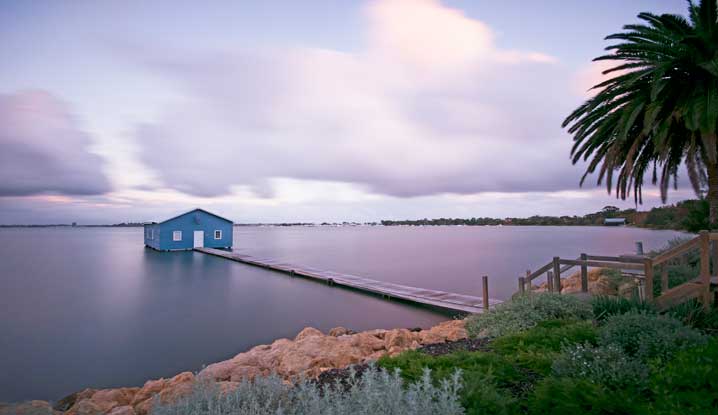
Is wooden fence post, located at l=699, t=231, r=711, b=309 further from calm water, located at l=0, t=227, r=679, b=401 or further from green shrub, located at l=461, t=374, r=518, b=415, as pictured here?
calm water, located at l=0, t=227, r=679, b=401

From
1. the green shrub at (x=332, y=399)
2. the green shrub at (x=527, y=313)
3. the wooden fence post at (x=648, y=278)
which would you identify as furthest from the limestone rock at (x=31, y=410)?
the wooden fence post at (x=648, y=278)

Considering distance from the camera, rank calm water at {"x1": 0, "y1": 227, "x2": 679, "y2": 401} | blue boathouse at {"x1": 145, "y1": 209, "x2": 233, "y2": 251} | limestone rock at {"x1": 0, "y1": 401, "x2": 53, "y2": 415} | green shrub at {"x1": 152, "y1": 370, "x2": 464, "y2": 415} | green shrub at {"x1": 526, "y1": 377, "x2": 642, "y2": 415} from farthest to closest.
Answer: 1. blue boathouse at {"x1": 145, "y1": 209, "x2": 233, "y2": 251}
2. calm water at {"x1": 0, "y1": 227, "x2": 679, "y2": 401}
3. limestone rock at {"x1": 0, "y1": 401, "x2": 53, "y2": 415}
4. green shrub at {"x1": 526, "y1": 377, "x2": 642, "y2": 415}
5. green shrub at {"x1": 152, "y1": 370, "x2": 464, "y2": 415}

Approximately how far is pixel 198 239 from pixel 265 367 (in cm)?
4311

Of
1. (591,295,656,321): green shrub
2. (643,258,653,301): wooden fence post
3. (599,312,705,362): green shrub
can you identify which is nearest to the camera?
(599,312,705,362): green shrub

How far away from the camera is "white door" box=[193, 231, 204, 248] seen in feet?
159

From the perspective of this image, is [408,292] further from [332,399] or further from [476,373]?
[332,399]

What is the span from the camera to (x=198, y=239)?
→ 48531 millimetres

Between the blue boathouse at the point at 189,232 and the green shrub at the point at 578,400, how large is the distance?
48.5 m

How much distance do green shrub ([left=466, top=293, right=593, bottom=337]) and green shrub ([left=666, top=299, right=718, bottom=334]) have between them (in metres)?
1.38

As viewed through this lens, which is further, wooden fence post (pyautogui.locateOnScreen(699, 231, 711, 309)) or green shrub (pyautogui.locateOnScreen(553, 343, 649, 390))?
wooden fence post (pyautogui.locateOnScreen(699, 231, 711, 309))

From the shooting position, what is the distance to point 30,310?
21141mm

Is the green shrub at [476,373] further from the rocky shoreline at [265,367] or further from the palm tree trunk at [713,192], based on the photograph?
the palm tree trunk at [713,192]

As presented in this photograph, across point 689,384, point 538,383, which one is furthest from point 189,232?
point 689,384

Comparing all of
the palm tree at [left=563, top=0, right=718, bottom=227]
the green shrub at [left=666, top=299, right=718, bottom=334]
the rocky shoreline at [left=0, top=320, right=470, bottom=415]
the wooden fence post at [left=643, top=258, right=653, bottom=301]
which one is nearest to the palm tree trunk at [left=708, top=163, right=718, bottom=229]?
the palm tree at [left=563, top=0, right=718, bottom=227]
